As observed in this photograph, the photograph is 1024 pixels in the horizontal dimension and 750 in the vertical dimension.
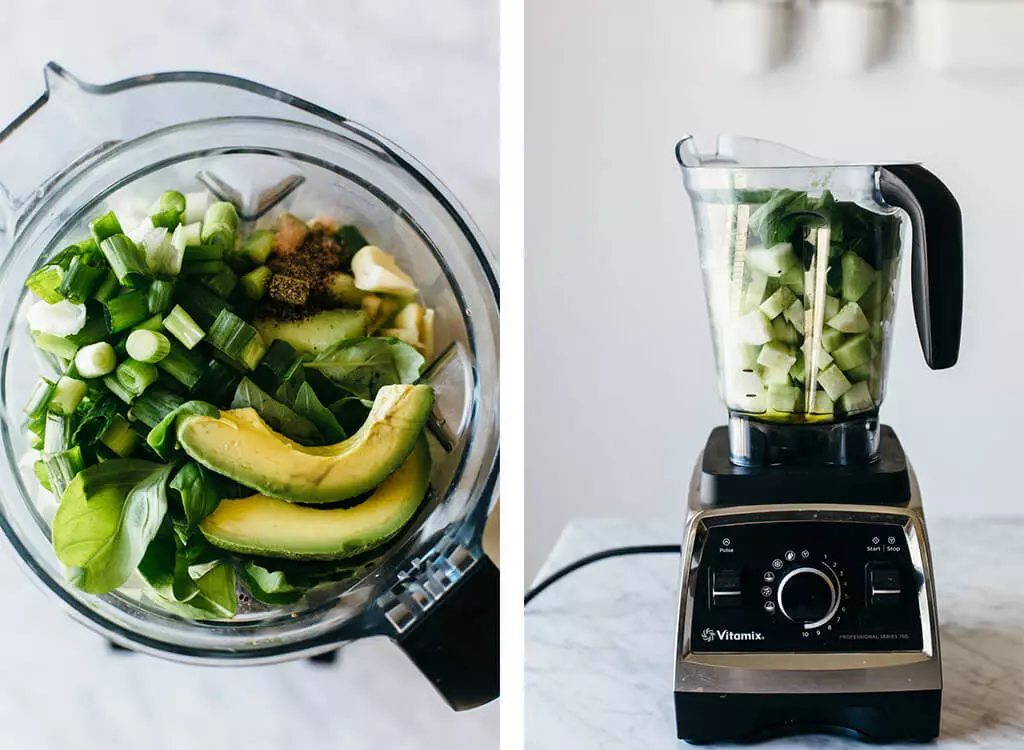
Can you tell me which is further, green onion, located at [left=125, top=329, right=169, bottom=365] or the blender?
green onion, located at [left=125, top=329, right=169, bottom=365]

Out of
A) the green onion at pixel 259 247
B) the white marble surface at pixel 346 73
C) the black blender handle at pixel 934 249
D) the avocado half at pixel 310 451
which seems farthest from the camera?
the white marble surface at pixel 346 73

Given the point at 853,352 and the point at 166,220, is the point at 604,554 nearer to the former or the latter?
the point at 853,352

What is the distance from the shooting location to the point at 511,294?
0.45 meters

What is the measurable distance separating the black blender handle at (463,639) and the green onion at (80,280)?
33 cm

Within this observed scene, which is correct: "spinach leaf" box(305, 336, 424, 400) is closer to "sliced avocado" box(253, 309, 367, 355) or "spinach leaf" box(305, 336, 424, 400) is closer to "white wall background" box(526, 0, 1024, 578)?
"sliced avocado" box(253, 309, 367, 355)

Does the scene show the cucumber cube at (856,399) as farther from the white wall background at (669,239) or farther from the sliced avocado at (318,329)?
the sliced avocado at (318,329)

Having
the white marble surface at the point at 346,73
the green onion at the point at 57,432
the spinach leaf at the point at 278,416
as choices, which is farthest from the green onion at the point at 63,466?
the white marble surface at the point at 346,73

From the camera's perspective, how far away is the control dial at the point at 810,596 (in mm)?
474

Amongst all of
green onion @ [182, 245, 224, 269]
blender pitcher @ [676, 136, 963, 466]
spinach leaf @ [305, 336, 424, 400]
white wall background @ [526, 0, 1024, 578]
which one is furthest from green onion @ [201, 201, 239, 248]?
blender pitcher @ [676, 136, 963, 466]

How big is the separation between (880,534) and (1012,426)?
0.29 m

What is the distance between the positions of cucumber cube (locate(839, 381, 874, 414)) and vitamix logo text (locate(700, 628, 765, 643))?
14 cm

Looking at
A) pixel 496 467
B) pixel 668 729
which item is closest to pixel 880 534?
pixel 668 729

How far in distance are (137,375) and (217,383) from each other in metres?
0.05

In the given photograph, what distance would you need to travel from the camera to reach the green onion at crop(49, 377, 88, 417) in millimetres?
621
